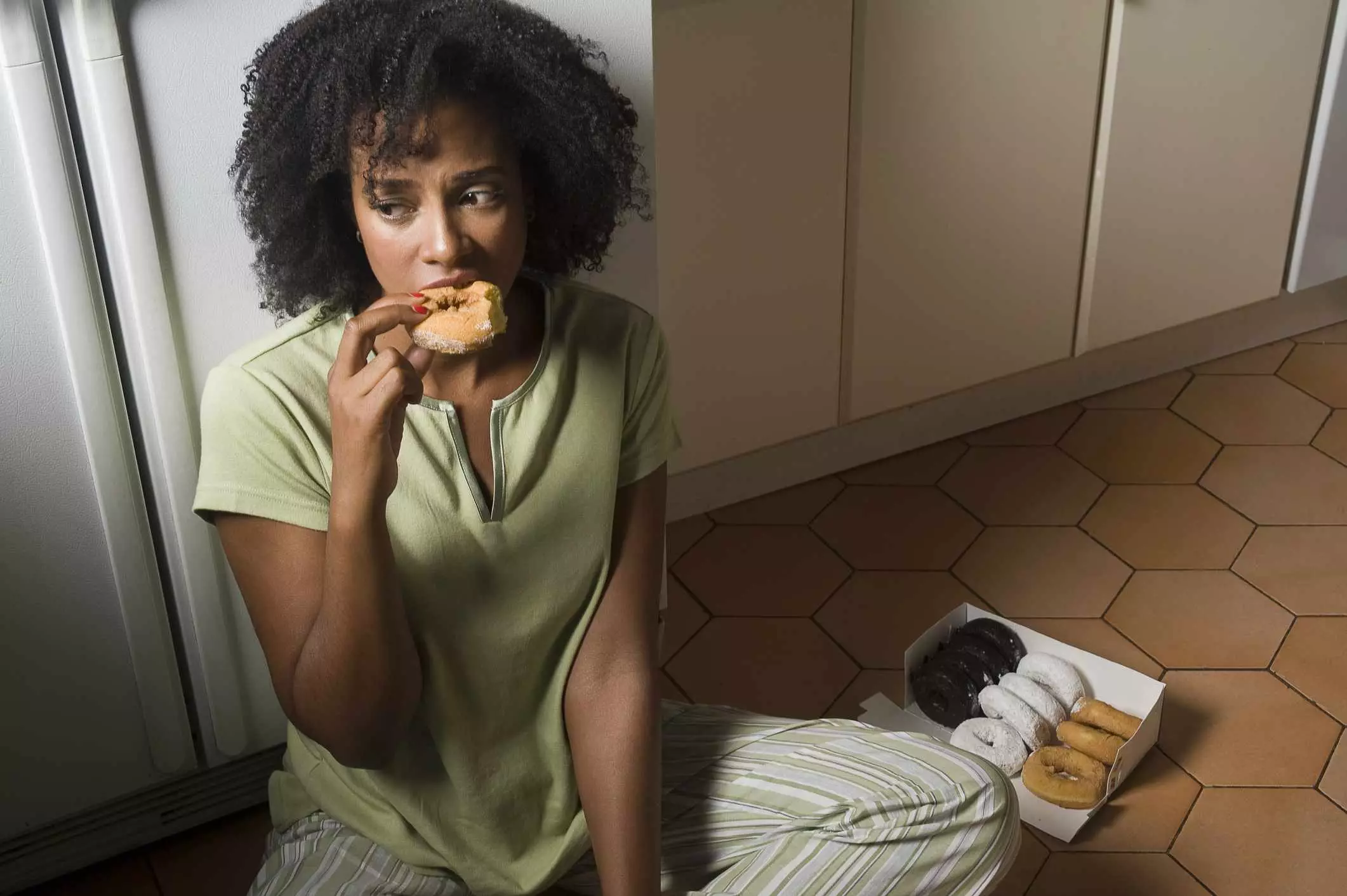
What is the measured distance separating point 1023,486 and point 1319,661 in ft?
1.72

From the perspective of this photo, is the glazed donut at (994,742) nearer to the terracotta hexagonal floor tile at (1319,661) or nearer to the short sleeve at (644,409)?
the terracotta hexagonal floor tile at (1319,661)

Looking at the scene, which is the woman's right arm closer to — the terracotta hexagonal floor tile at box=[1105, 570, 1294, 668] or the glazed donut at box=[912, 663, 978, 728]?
the glazed donut at box=[912, 663, 978, 728]

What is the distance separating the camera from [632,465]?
1.26 m

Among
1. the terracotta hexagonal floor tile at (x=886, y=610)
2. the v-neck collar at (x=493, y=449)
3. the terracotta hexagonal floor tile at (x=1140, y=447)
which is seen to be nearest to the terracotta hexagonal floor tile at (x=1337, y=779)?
the terracotta hexagonal floor tile at (x=886, y=610)

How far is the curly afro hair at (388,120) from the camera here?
1008mm

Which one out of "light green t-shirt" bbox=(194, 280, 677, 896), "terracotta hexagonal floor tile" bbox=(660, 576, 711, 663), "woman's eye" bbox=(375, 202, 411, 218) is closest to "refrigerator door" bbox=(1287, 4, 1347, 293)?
"terracotta hexagonal floor tile" bbox=(660, 576, 711, 663)

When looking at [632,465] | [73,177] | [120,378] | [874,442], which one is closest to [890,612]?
[874,442]

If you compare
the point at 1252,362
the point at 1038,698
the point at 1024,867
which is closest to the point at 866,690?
the point at 1038,698

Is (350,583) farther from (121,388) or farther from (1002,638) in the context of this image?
(1002,638)

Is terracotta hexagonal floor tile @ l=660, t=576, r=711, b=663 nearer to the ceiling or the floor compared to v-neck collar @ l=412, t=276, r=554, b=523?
nearer to the floor

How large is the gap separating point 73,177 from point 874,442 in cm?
141

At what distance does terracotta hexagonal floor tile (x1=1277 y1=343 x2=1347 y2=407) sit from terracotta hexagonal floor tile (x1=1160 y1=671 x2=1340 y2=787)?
796mm

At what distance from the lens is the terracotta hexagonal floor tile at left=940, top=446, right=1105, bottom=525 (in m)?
2.20

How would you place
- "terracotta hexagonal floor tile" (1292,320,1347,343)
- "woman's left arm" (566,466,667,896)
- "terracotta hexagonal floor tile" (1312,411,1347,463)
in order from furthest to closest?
1. "terracotta hexagonal floor tile" (1292,320,1347,343)
2. "terracotta hexagonal floor tile" (1312,411,1347,463)
3. "woman's left arm" (566,466,667,896)
